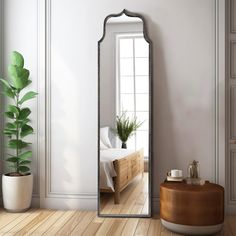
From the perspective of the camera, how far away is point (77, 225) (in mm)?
3047

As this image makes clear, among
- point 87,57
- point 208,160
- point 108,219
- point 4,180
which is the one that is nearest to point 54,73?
point 87,57

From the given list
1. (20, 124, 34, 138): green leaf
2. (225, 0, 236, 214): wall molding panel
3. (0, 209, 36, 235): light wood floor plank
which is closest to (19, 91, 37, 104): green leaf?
(20, 124, 34, 138): green leaf

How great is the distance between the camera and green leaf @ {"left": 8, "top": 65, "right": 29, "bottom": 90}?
337cm

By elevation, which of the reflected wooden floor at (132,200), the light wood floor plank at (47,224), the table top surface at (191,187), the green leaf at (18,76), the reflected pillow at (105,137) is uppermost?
the green leaf at (18,76)

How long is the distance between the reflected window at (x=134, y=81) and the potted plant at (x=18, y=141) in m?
0.89

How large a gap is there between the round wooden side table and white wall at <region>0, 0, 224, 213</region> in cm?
58

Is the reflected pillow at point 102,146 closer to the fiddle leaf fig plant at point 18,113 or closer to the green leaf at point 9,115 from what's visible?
the fiddle leaf fig plant at point 18,113

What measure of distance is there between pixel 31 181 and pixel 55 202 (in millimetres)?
344

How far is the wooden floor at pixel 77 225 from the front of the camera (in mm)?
2875

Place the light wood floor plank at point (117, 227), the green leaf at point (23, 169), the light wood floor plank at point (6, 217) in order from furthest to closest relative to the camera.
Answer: the green leaf at point (23, 169) < the light wood floor plank at point (6, 217) < the light wood floor plank at point (117, 227)

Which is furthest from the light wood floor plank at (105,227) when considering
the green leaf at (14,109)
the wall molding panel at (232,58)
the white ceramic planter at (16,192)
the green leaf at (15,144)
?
the wall molding panel at (232,58)

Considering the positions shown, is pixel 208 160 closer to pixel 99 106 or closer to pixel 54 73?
pixel 99 106

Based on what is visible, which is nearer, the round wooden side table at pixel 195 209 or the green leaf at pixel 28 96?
the round wooden side table at pixel 195 209

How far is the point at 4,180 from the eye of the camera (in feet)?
11.2
